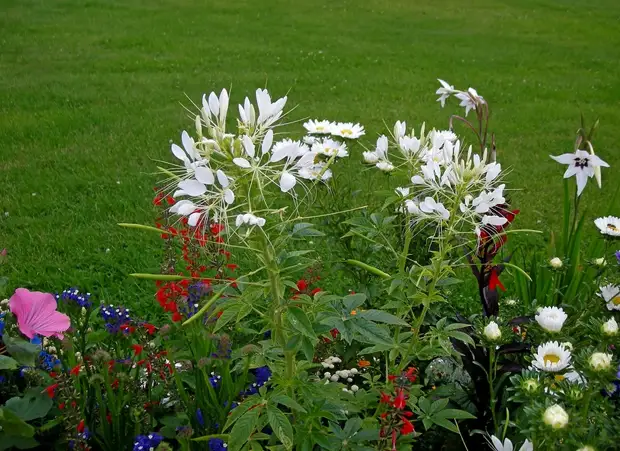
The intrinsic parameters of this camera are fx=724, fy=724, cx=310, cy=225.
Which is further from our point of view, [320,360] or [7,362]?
[320,360]

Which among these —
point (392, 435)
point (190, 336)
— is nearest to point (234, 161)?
point (392, 435)

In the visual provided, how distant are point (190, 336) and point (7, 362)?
56 centimetres

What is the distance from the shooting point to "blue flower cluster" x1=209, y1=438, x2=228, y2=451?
164cm

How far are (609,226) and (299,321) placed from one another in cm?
108

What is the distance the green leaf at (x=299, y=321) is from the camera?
1.27 metres

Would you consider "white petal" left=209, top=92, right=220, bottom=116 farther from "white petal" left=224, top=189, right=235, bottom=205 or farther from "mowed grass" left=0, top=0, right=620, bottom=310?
"mowed grass" left=0, top=0, right=620, bottom=310

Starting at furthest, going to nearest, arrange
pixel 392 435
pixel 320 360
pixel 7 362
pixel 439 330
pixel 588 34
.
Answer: pixel 588 34 → pixel 320 360 → pixel 439 330 → pixel 7 362 → pixel 392 435

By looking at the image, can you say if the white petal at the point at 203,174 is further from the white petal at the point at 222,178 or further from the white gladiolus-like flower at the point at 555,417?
the white gladiolus-like flower at the point at 555,417

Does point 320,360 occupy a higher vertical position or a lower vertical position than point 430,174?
lower

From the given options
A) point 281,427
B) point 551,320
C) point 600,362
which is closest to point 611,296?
point 551,320

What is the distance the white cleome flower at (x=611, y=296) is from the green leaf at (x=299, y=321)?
0.78 m

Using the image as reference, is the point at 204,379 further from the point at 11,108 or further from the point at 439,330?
the point at 11,108

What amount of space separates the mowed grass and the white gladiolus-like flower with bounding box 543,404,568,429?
166 centimetres

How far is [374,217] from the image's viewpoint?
1.87 m
